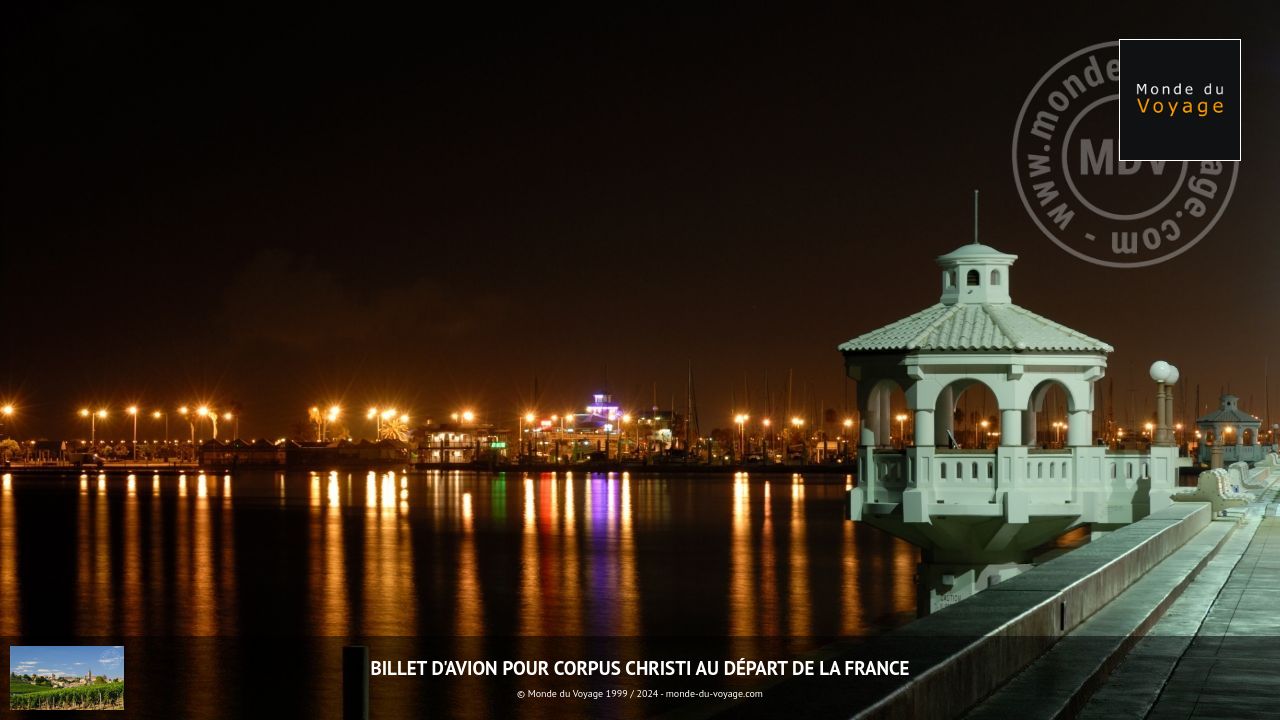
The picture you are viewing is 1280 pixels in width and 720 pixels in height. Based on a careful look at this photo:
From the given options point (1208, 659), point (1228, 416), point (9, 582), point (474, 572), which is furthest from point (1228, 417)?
point (1208, 659)

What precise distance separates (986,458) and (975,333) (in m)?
2.21

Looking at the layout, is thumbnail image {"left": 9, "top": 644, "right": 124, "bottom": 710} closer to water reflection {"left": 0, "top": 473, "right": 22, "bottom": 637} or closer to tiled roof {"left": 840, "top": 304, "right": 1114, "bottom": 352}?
water reflection {"left": 0, "top": 473, "right": 22, "bottom": 637}

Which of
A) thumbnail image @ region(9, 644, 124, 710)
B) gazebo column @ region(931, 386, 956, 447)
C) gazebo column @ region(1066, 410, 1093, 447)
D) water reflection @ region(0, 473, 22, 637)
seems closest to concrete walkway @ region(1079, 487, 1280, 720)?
gazebo column @ region(1066, 410, 1093, 447)

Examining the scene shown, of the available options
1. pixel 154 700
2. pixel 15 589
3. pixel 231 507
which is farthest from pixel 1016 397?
pixel 231 507

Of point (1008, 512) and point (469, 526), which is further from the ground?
point (1008, 512)

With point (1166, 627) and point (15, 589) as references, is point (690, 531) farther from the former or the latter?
point (1166, 627)

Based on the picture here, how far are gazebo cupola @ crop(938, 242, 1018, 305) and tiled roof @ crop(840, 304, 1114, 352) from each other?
0.18m

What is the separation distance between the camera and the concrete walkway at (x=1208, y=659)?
11133mm

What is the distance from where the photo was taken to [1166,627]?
594 inches

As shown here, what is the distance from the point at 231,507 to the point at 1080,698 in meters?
136

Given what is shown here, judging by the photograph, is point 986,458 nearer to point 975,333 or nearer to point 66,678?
point 975,333

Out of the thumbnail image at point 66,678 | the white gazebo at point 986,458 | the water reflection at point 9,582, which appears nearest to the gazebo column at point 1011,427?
the white gazebo at point 986,458

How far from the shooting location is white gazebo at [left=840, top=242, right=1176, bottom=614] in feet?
89.2

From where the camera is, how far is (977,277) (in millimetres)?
28766
